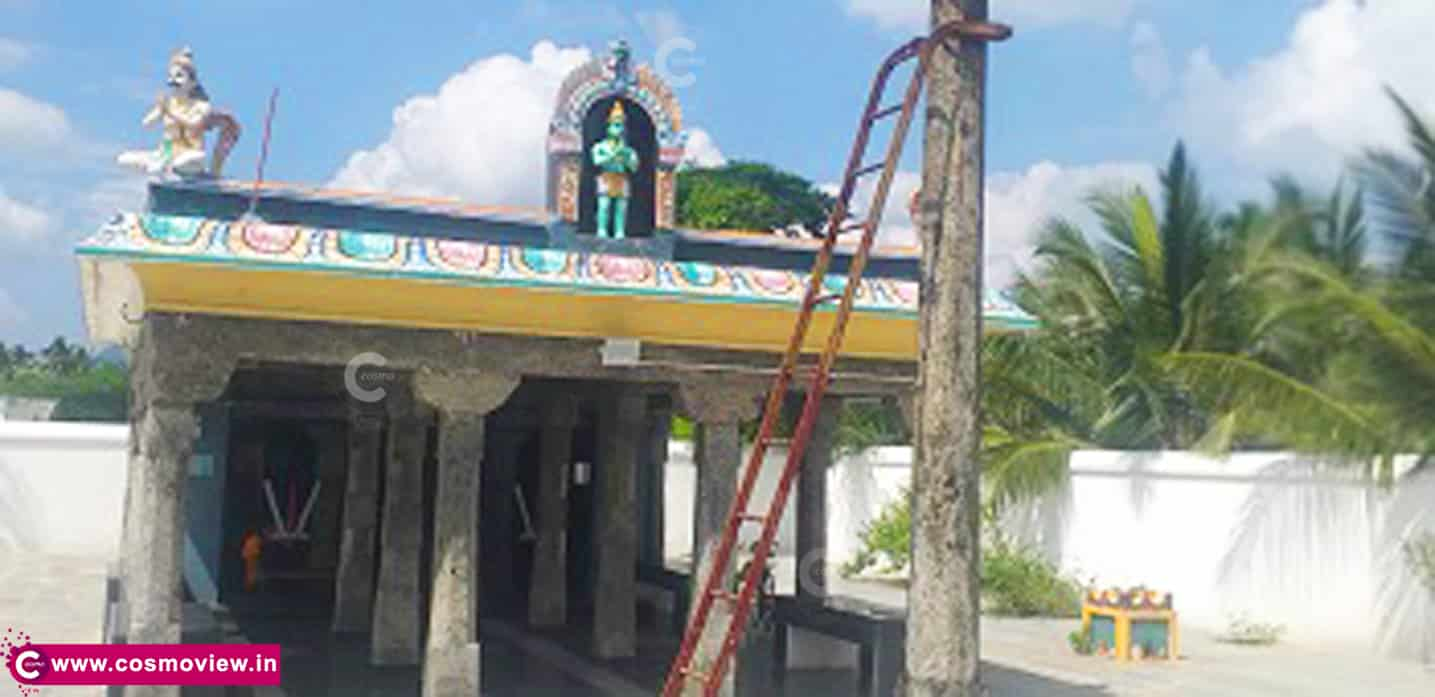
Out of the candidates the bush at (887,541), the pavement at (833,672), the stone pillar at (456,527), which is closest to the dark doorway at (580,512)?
the pavement at (833,672)

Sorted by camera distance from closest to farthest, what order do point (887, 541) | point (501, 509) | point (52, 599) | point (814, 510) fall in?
1. point (814, 510)
2. point (52, 599)
3. point (501, 509)
4. point (887, 541)

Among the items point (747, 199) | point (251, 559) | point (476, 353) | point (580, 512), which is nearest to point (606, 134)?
point (476, 353)

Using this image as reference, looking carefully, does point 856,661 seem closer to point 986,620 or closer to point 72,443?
point 986,620

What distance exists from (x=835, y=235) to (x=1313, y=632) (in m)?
12.0

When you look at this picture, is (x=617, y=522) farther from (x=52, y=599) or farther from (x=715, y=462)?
(x=52, y=599)

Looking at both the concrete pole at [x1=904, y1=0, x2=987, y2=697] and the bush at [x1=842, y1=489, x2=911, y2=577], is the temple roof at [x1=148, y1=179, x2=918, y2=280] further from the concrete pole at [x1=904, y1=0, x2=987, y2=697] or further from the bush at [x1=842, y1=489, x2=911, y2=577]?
the bush at [x1=842, y1=489, x2=911, y2=577]

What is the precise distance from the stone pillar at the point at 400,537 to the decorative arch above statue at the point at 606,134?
8.65 feet

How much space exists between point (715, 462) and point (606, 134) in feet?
9.15

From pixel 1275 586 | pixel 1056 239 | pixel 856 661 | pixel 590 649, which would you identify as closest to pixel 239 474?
pixel 590 649

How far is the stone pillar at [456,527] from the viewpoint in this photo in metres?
9.40

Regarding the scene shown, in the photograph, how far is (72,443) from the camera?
74.8 ft

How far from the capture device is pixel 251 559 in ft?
59.2

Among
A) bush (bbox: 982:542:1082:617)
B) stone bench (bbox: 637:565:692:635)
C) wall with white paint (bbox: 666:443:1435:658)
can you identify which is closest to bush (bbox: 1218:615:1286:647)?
wall with white paint (bbox: 666:443:1435:658)

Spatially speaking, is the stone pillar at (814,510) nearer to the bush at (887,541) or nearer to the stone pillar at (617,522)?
the stone pillar at (617,522)
